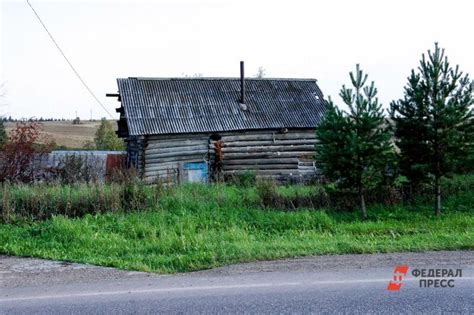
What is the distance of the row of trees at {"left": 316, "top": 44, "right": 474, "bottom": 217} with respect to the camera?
11703 millimetres

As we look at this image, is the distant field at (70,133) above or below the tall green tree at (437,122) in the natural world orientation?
above

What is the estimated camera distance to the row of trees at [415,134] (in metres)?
11.7

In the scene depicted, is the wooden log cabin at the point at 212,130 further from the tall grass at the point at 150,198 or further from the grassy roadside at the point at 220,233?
the grassy roadside at the point at 220,233

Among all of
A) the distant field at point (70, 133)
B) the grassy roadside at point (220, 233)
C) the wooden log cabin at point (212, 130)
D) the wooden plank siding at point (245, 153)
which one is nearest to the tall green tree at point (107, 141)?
the distant field at point (70, 133)

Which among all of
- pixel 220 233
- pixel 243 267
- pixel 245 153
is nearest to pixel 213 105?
pixel 245 153

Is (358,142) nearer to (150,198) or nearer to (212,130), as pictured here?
(150,198)

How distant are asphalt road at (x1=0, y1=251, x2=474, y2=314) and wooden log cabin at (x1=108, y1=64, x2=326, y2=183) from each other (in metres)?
13.1

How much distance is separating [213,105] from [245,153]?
113 inches

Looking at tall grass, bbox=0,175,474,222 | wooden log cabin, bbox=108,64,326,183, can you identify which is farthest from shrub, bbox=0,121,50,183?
tall grass, bbox=0,175,474,222

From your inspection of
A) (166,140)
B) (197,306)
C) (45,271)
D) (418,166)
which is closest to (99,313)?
(197,306)

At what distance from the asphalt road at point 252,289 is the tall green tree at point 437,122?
4725 millimetres

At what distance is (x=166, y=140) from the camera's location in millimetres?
20938

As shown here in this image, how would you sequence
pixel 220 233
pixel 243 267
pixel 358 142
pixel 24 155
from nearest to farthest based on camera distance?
pixel 243 267, pixel 220 233, pixel 358 142, pixel 24 155

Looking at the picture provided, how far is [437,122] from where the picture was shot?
463 inches
